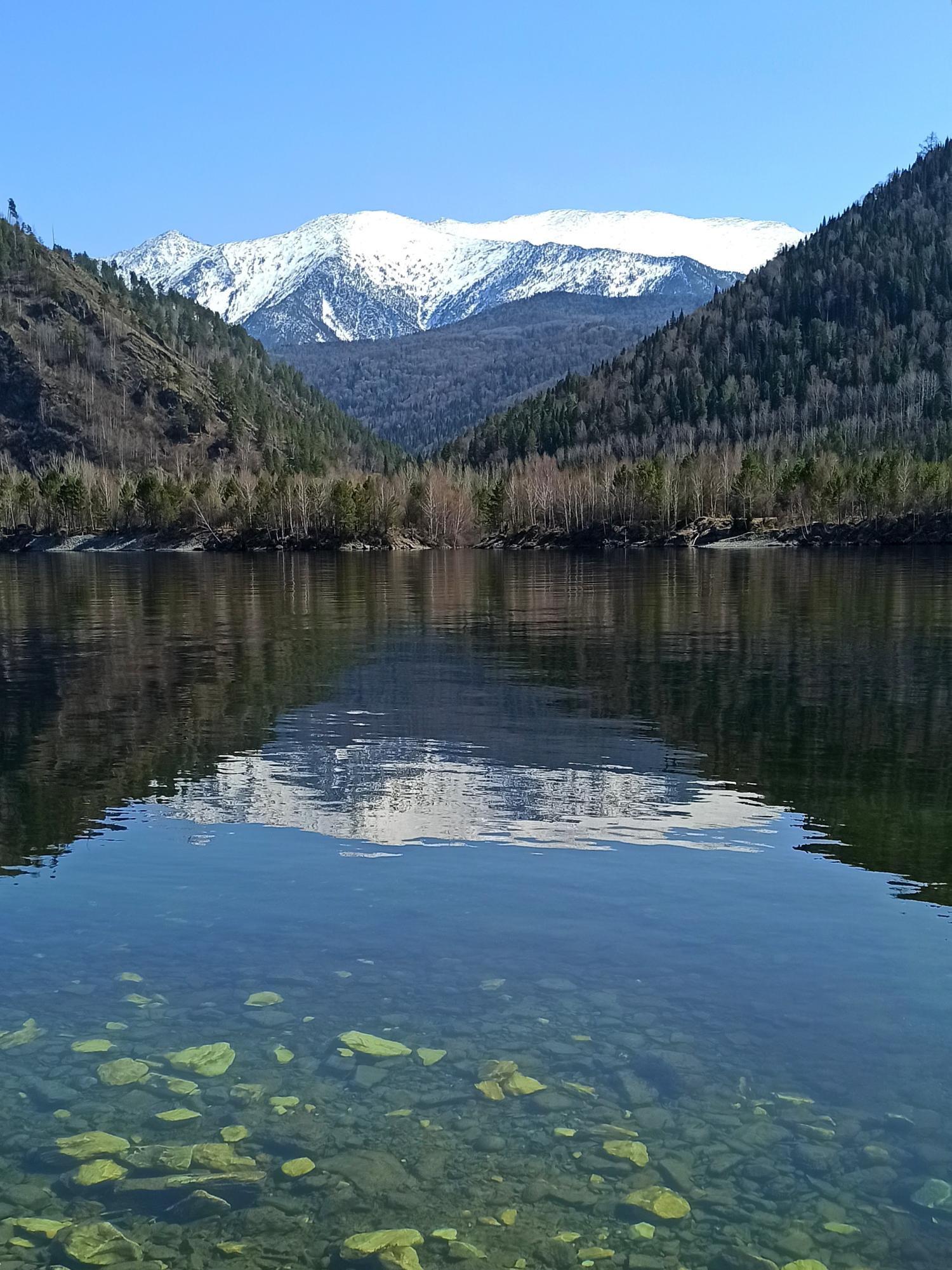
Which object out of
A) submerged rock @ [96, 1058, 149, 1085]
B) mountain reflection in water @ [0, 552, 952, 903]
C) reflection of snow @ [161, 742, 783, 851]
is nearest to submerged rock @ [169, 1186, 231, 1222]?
submerged rock @ [96, 1058, 149, 1085]

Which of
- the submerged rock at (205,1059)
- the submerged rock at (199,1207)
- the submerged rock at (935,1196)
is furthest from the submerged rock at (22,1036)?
the submerged rock at (935,1196)

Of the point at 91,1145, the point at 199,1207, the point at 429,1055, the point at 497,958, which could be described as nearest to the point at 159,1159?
the point at 91,1145

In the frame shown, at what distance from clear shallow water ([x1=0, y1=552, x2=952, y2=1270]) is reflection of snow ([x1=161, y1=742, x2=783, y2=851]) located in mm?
115

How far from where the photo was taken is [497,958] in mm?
14945

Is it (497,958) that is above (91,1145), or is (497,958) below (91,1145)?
above

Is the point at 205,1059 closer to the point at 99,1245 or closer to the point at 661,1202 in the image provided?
the point at 99,1245

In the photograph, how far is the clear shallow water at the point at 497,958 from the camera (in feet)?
32.1

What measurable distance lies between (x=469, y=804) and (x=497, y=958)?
342 inches

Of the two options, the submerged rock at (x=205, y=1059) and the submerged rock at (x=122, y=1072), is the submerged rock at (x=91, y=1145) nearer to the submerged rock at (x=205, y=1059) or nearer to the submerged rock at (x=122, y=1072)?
the submerged rock at (x=122, y=1072)

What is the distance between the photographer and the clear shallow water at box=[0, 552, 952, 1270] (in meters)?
9.78

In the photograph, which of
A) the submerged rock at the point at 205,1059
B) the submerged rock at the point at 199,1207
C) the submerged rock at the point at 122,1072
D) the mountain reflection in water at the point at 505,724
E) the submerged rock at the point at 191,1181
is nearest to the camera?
the submerged rock at the point at 199,1207

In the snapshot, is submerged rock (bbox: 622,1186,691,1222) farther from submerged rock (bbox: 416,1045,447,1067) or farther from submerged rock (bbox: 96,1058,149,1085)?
submerged rock (bbox: 96,1058,149,1085)

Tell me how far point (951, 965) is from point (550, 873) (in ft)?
21.2

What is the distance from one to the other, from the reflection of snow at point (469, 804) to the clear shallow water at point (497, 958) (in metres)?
0.11
